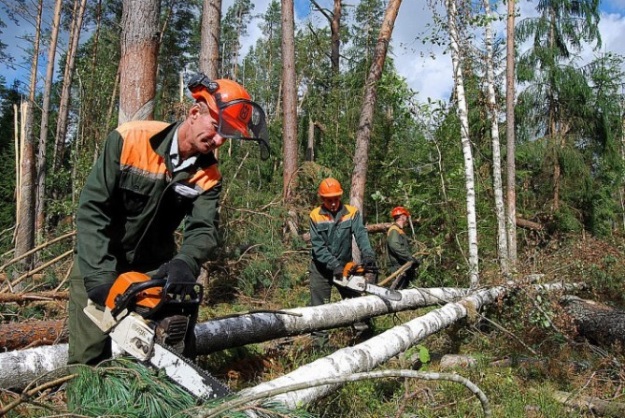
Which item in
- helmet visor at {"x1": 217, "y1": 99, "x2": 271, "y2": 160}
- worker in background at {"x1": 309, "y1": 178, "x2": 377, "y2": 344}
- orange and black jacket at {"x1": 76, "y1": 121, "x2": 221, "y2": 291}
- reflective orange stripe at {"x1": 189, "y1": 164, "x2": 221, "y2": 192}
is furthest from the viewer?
worker in background at {"x1": 309, "y1": 178, "x2": 377, "y2": 344}

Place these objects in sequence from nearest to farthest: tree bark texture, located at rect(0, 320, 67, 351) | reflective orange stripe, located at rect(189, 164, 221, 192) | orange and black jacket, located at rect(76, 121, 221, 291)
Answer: orange and black jacket, located at rect(76, 121, 221, 291) → reflective orange stripe, located at rect(189, 164, 221, 192) → tree bark texture, located at rect(0, 320, 67, 351)

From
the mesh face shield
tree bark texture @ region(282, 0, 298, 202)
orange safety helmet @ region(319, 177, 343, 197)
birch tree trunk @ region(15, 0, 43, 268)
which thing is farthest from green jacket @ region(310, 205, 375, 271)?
birch tree trunk @ region(15, 0, 43, 268)

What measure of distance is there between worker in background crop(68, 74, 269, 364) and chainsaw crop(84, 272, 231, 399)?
0.17m

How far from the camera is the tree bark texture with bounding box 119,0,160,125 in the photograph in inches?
173

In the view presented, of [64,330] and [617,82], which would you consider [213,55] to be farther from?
[617,82]

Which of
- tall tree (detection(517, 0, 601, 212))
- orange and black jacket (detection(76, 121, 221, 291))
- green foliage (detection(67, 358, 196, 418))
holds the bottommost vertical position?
green foliage (detection(67, 358, 196, 418))

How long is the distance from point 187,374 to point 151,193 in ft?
3.18

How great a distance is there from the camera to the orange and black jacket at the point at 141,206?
235cm

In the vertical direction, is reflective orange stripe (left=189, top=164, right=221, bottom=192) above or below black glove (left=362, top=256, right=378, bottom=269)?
above

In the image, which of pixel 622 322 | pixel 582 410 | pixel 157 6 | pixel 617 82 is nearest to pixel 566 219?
pixel 617 82

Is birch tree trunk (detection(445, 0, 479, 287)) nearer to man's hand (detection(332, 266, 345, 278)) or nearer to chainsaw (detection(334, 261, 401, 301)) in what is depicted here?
chainsaw (detection(334, 261, 401, 301))

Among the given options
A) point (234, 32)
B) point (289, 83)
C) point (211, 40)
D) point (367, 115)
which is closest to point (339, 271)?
point (211, 40)

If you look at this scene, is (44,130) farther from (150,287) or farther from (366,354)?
(150,287)

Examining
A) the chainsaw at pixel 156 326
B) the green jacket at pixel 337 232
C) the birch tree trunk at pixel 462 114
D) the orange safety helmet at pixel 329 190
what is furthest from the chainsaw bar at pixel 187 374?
the birch tree trunk at pixel 462 114
